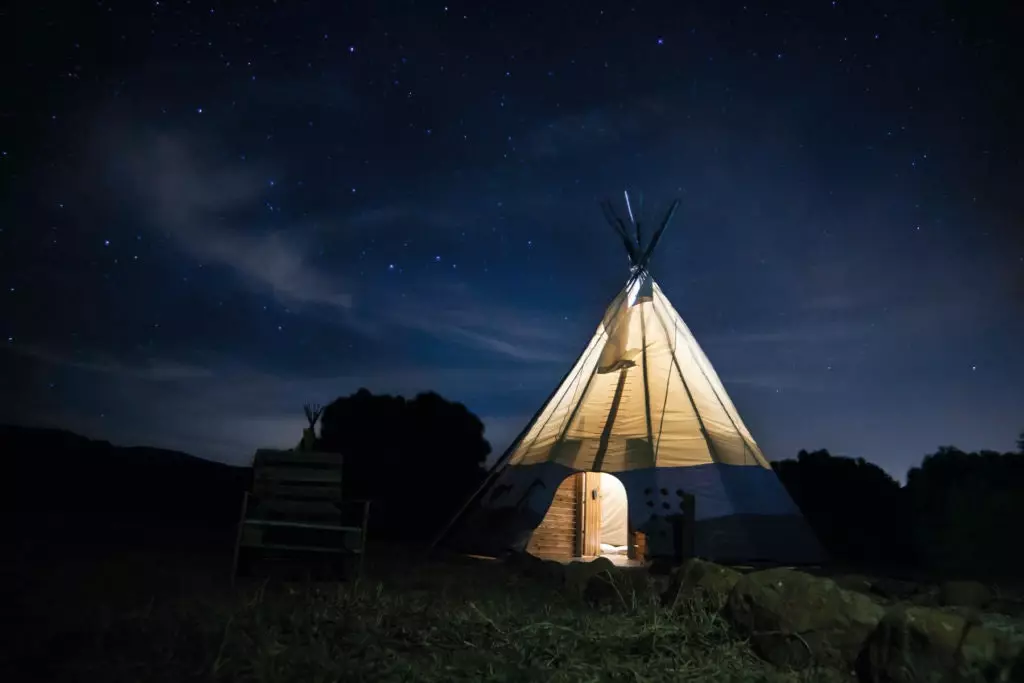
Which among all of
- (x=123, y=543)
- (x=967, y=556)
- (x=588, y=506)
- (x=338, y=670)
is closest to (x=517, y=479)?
(x=588, y=506)

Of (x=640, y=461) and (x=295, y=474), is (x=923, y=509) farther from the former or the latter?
(x=295, y=474)

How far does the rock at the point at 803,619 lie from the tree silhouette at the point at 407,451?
10394mm

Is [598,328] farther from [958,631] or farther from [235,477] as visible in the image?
[235,477]

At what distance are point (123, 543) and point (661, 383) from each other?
627 cm

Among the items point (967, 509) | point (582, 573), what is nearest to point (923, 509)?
point (967, 509)

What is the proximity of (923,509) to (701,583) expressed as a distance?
8.32 meters

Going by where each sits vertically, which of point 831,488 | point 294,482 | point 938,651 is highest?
point 831,488

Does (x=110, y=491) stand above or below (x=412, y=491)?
below

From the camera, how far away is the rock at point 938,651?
285cm

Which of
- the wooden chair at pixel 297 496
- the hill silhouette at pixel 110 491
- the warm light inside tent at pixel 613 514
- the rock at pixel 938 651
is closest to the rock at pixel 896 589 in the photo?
the rock at pixel 938 651

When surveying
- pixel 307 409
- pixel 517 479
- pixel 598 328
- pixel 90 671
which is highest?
pixel 598 328

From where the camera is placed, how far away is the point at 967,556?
9000 millimetres

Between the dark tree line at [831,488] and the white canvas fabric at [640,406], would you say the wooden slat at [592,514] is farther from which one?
the dark tree line at [831,488]

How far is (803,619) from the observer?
3.61 metres
